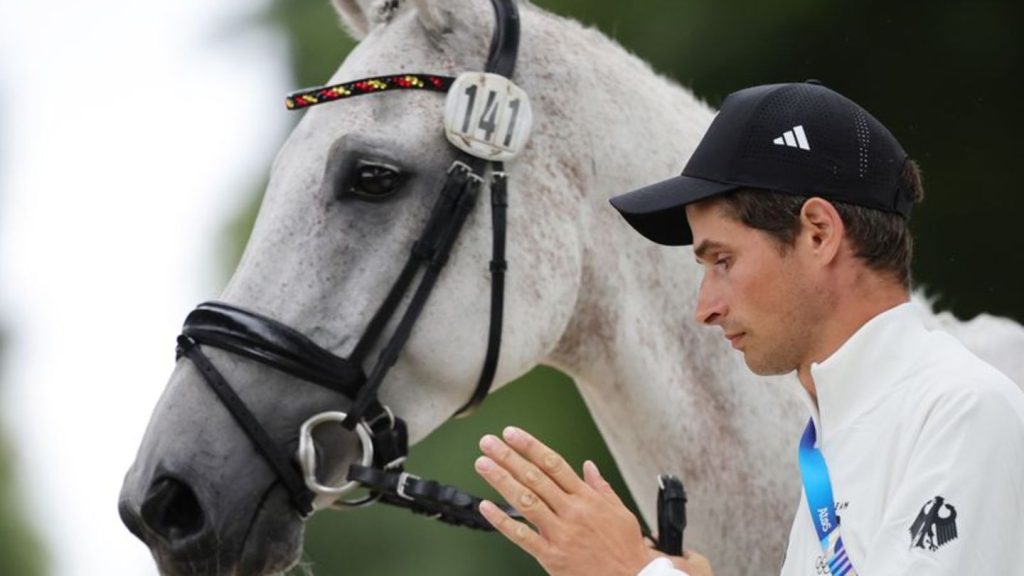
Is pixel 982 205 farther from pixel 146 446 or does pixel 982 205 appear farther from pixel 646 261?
pixel 146 446

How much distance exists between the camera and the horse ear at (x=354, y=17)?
481 cm

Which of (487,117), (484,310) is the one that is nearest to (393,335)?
(484,310)

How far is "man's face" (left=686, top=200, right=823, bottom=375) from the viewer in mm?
2748

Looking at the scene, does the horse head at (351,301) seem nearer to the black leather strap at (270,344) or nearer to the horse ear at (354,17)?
the black leather strap at (270,344)

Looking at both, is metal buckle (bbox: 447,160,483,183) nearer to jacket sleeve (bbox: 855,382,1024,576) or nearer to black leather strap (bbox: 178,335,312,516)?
black leather strap (bbox: 178,335,312,516)

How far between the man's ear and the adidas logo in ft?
0.33

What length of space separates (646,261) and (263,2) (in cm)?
1026

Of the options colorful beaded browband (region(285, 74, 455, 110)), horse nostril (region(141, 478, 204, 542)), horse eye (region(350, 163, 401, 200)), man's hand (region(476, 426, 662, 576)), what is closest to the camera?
man's hand (region(476, 426, 662, 576))

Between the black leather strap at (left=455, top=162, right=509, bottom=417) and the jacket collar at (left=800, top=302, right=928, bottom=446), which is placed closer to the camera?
the jacket collar at (left=800, top=302, right=928, bottom=446)

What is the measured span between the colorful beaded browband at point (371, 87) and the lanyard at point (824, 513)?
6.32ft

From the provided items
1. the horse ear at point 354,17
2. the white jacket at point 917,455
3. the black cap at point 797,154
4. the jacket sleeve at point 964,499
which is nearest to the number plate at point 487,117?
the horse ear at point 354,17

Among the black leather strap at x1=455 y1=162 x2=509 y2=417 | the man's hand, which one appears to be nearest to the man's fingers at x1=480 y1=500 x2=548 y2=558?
the man's hand

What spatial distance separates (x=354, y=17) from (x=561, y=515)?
2484 mm

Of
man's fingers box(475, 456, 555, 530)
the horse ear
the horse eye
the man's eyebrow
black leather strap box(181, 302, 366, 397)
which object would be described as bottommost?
man's fingers box(475, 456, 555, 530)
